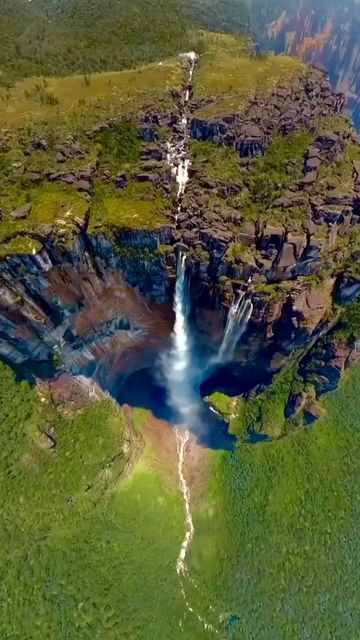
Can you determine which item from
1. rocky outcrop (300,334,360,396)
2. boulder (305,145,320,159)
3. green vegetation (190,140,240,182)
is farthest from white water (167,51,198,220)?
rocky outcrop (300,334,360,396)

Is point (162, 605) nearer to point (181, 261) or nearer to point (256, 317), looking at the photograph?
point (256, 317)

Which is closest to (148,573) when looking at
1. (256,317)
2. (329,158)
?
(256,317)

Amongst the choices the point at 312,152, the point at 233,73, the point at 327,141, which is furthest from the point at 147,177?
the point at 233,73

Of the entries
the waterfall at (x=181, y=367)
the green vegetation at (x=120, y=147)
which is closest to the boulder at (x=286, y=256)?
the waterfall at (x=181, y=367)

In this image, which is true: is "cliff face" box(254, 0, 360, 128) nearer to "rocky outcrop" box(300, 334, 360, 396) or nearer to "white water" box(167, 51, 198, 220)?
"white water" box(167, 51, 198, 220)

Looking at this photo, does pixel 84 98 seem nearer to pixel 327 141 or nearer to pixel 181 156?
pixel 181 156

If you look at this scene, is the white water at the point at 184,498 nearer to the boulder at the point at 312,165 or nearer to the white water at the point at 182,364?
the white water at the point at 182,364

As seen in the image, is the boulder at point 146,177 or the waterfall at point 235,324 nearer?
the waterfall at point 235,324
